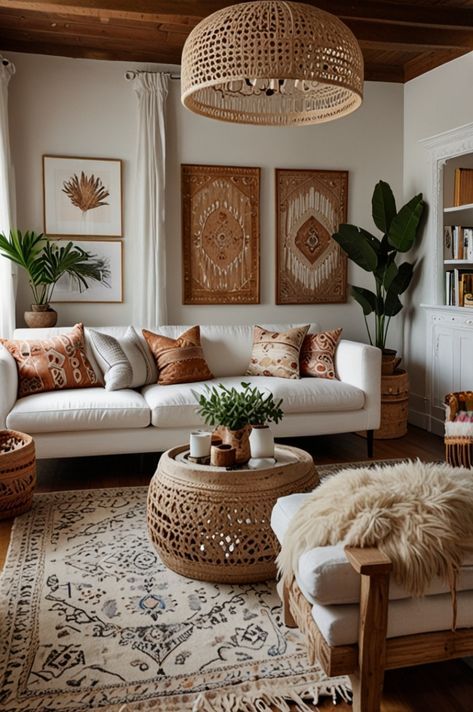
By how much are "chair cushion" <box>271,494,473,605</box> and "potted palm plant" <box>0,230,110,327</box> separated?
3248 millimetres

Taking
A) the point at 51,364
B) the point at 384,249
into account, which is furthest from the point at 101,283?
the point at 384,249

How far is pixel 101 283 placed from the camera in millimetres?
4809

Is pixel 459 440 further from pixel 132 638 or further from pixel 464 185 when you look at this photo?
pixel 464 185

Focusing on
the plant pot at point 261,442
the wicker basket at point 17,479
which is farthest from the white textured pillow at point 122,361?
the plant pot at point 261,442

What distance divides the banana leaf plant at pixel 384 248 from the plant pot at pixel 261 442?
246 centimetres

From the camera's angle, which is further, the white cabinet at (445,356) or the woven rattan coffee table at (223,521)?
the white cabinet at (445,356)

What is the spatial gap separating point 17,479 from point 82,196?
237 cm

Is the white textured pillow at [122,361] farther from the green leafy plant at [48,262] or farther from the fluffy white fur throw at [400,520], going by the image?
the fluffy white fur throw at [400,520]

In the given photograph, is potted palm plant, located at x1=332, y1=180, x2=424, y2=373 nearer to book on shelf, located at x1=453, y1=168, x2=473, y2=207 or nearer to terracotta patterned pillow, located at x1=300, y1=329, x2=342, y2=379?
book on shelf, located at x1=453, y1=168, x2=473, y2=207

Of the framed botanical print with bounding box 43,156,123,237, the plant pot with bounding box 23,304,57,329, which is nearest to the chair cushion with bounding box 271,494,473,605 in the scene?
the plant pot with bounding box 23,304,57,329

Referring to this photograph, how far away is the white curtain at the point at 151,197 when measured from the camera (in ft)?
15.5

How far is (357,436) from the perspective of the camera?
192 inches

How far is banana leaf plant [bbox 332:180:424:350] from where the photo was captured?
4875 millimetres

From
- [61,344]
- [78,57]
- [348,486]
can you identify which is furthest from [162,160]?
[348,486]
